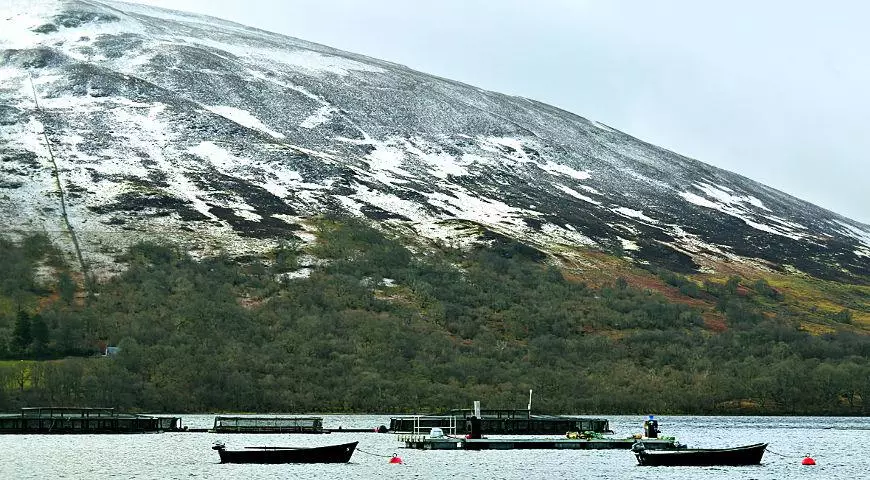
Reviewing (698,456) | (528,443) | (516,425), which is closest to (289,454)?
(528,443)

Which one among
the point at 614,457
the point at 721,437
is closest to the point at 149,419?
the point at 614,457

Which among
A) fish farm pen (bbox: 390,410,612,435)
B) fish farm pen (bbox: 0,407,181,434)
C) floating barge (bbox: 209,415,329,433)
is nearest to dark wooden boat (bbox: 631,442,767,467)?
fish farm pen (bbox: 390,410,612,435)

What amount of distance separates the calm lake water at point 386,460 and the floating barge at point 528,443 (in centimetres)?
91

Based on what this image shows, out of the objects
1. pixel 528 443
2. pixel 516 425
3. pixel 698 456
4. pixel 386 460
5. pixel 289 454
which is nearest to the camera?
pixel 698 456

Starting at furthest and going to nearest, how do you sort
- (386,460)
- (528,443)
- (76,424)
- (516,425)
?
(516,425), (76,424), (528,443), (386,460)

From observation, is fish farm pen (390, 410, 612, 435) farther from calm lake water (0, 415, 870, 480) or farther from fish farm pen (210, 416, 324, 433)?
fish farm pen (210, 416, 324, 433)

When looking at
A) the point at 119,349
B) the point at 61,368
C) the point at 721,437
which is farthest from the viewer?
the point at 119,349

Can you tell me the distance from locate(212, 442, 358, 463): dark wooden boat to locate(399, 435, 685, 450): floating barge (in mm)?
12979

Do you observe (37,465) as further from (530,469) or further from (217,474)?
(530,469)

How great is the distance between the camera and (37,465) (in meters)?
105

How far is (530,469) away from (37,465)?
44515 millimetres

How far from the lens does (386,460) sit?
113562mm

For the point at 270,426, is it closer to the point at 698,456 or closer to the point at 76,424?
the point at 76,424

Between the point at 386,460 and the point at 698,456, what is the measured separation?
1172 inches
